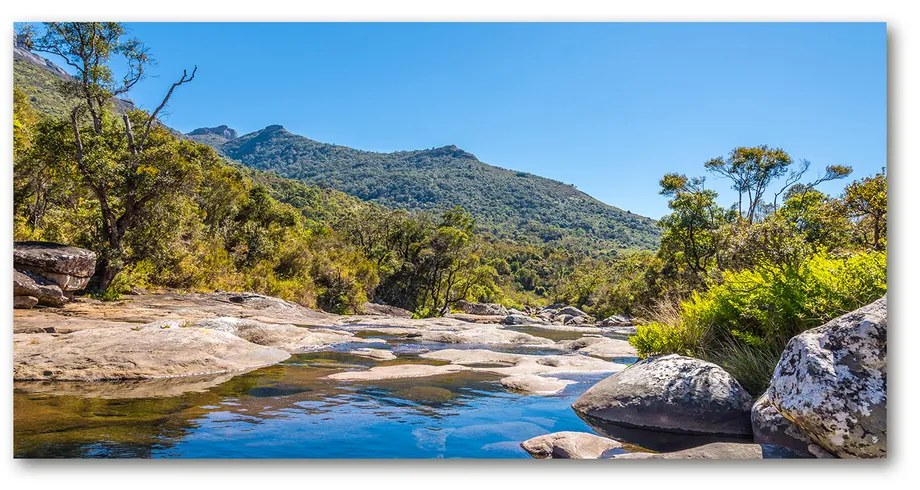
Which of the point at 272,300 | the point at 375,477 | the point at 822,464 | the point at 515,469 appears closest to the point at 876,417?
the point at 822,464

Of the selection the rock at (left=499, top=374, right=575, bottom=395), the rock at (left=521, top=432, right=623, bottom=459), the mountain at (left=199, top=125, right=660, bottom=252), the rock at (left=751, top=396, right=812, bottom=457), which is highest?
the mountain at (left=199, top=125, right=660, bottom=252)

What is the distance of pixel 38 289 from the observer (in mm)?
11219

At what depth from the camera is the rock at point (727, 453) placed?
183 inches

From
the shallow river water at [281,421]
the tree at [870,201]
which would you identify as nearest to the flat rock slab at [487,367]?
the shallow river water at [281,421]

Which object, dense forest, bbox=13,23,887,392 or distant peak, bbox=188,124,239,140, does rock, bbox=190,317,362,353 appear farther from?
dense forest, bbox=13,23,887,392

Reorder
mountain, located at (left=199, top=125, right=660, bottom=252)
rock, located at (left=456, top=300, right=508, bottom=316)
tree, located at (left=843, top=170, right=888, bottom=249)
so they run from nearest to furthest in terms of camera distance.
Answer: tree, located at (left=843, top=170, right=888, bottom=249) → rock, located at (left=456, top=300, right=508, bottom=316) → mountain, located at (left=199, top=125, right=660, bottom=252)

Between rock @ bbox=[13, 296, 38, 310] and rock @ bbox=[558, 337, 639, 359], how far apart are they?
37.9 ft

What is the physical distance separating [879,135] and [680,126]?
244 centimetres

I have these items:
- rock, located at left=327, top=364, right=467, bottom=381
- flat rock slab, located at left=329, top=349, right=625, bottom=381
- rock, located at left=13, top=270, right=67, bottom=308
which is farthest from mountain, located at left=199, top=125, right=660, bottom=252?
rock, located at left=327, top=364, right=467, bottom=381

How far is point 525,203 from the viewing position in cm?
10581

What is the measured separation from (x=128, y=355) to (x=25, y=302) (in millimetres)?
5928

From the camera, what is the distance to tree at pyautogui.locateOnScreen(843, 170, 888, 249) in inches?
310

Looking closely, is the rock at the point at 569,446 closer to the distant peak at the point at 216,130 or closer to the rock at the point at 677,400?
the rock at the point at 677,400

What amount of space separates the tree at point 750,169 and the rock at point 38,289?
20.8 m
